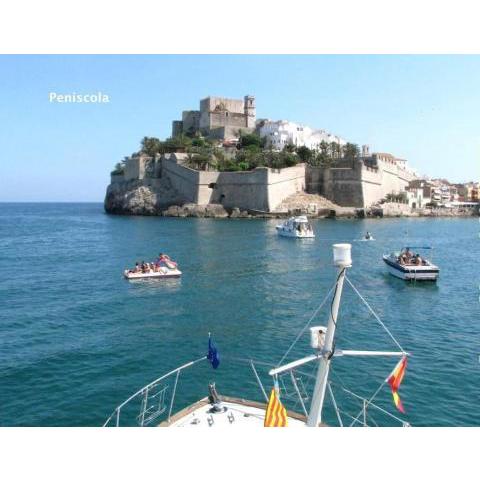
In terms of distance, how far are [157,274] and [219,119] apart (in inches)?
2087

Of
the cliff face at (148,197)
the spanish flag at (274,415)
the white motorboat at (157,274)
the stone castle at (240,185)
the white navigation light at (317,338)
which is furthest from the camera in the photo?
the cliff face at (148,197)

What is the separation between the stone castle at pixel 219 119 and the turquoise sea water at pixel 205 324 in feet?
142

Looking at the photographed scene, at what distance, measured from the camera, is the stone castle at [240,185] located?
56.4 m

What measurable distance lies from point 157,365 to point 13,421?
332 centimetres

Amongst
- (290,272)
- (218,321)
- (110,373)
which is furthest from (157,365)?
(290,272)

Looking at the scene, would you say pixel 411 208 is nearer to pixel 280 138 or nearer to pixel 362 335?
pixel 280 138

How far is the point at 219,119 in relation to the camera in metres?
71.8

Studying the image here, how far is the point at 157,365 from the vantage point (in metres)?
11.4

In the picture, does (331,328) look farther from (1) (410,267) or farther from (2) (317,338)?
(1) (410,267)

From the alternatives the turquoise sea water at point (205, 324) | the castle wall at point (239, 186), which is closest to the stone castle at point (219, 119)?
the castle wall at point (239, 186)

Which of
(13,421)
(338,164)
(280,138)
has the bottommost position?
(13,421)

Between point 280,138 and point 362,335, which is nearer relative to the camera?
point 362,335

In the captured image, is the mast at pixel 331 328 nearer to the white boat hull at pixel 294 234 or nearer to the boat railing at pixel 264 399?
the boat railing at pixel 264 399

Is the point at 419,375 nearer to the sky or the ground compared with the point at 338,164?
nearer to the ground
